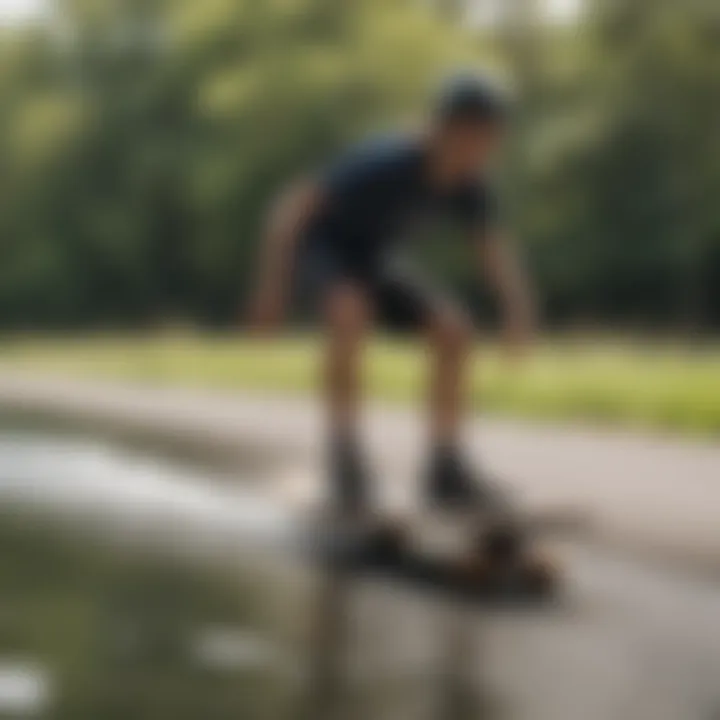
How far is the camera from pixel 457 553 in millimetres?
1034

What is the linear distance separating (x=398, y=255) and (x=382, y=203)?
4 centimetres

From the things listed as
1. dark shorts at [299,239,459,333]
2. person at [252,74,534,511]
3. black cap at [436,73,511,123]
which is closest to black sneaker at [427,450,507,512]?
person at [252,74,534,511]

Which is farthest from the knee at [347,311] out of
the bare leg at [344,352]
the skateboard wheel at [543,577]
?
the skateboard wheel at [543,577]

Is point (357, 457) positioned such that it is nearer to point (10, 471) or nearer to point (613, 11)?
point (10, 471)

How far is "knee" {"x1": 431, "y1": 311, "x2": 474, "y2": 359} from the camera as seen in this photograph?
0.99 meters

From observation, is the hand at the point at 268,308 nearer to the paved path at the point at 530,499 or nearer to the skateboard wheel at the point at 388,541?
the paved path at the point at 530,499

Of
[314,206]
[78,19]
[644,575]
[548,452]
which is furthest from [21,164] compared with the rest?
[644,575]

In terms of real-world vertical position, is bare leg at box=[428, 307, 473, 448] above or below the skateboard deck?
above

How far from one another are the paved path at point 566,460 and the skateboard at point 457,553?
1.1 inches

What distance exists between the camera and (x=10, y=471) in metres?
1.05

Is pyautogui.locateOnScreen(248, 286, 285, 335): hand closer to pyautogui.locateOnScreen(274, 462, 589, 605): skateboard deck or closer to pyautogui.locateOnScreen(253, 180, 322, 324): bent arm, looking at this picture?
pyautogui.locateOnScreen(253, 180, 322, 324): bent arm

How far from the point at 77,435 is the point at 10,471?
A: 0.06 m

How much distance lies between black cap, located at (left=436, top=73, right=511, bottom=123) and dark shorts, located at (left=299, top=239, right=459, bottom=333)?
0.41ft

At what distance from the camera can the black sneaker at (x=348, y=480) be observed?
1.00 metres
